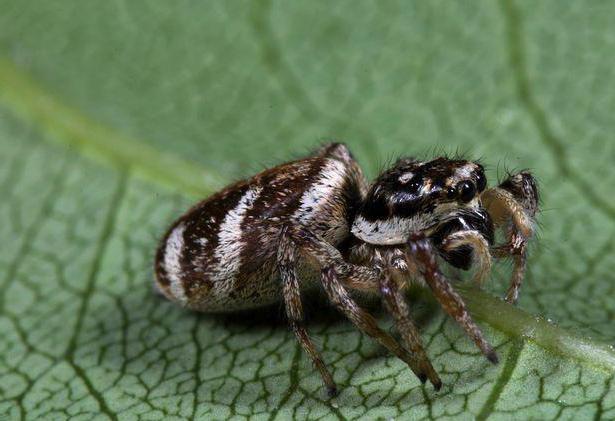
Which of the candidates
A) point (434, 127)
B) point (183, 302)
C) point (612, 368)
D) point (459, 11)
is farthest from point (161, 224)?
point (612, 368)

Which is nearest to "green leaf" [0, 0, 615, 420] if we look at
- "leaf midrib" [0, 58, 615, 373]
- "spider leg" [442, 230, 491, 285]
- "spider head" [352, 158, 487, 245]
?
"leaf midrib" [0, 58, 615, 373]

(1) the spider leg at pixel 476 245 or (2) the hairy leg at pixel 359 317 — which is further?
(1) the spider leg at pixel 476 245

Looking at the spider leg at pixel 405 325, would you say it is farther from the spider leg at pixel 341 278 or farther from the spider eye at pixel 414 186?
the spider eye at pixel 414 186

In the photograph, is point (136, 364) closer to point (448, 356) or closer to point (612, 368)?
point (448, 356)

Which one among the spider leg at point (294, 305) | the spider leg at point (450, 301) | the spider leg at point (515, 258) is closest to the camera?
the spider leg at point (450, 301)

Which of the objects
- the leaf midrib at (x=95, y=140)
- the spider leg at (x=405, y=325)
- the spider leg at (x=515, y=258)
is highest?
the leaf midrib at (x=95, y=140)

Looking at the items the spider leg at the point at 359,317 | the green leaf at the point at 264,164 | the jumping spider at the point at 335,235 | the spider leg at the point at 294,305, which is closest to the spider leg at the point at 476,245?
the jumping spider at the point at 335,235
